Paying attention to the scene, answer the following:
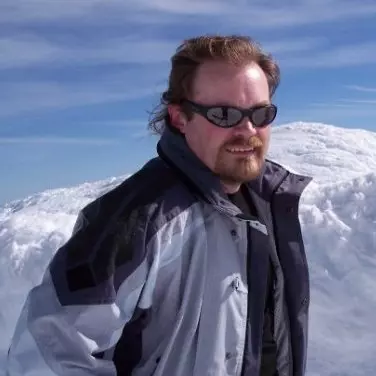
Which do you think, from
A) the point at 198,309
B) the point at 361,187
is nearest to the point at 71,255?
the point at 198,309

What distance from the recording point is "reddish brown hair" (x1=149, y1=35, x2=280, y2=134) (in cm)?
243

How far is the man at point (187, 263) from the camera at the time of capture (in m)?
2.14

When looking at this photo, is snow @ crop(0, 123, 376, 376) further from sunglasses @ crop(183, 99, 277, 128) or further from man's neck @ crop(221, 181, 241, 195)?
sunglasses @ crop(183, 99, 277, 128)

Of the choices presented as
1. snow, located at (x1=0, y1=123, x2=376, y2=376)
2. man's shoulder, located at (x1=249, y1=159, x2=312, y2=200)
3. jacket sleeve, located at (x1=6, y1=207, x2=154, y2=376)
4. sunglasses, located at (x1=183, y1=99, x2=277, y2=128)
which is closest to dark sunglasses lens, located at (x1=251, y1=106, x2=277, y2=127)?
sunglasses, located at (x1=183, y1=99, x2=277, y2=128)

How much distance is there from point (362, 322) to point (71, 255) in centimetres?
418

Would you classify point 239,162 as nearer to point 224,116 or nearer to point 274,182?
point 224,116

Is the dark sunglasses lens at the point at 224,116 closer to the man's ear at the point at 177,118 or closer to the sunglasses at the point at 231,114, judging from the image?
the sunglasses at the point at 231,114

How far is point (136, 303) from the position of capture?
217cm

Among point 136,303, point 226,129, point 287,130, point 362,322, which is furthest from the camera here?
point 287,130

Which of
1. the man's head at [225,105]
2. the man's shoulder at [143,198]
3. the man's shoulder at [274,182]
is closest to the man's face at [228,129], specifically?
the man's head at [225,105]

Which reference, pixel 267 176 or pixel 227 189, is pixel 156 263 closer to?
pixel 227 189

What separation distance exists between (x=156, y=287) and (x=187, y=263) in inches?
5.1

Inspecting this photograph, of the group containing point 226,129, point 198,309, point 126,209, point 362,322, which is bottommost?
point 362,322

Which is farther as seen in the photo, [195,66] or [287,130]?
[287,130]
